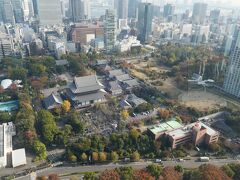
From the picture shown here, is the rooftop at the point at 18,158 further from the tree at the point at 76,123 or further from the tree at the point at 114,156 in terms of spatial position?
the tree at the point at 114,156

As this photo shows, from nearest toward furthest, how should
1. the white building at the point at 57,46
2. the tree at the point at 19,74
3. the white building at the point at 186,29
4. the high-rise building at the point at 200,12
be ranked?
the tree at the point at 19,74
the white building at the point at 57,46
the white building at the point at 186,29
the high-rise building at the point at 200,12

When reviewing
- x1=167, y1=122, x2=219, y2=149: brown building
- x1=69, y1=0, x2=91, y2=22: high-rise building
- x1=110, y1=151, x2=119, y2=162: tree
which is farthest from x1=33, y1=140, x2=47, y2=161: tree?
x1=69, y1=0, x2=91, y2=22: high-rise building

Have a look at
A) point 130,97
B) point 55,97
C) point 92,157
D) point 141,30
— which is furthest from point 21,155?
point 141,30

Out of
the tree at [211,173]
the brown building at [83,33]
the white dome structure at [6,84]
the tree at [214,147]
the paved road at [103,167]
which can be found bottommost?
the paved road at [103,167]

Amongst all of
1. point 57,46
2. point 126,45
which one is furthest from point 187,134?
point 126,45

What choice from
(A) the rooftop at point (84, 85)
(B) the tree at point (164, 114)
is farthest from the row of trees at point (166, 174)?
(A) the rooftop at point (84, 85)

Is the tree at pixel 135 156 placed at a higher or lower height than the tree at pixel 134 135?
lower

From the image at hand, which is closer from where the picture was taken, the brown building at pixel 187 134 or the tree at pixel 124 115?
the brown building at pixel 187 134
